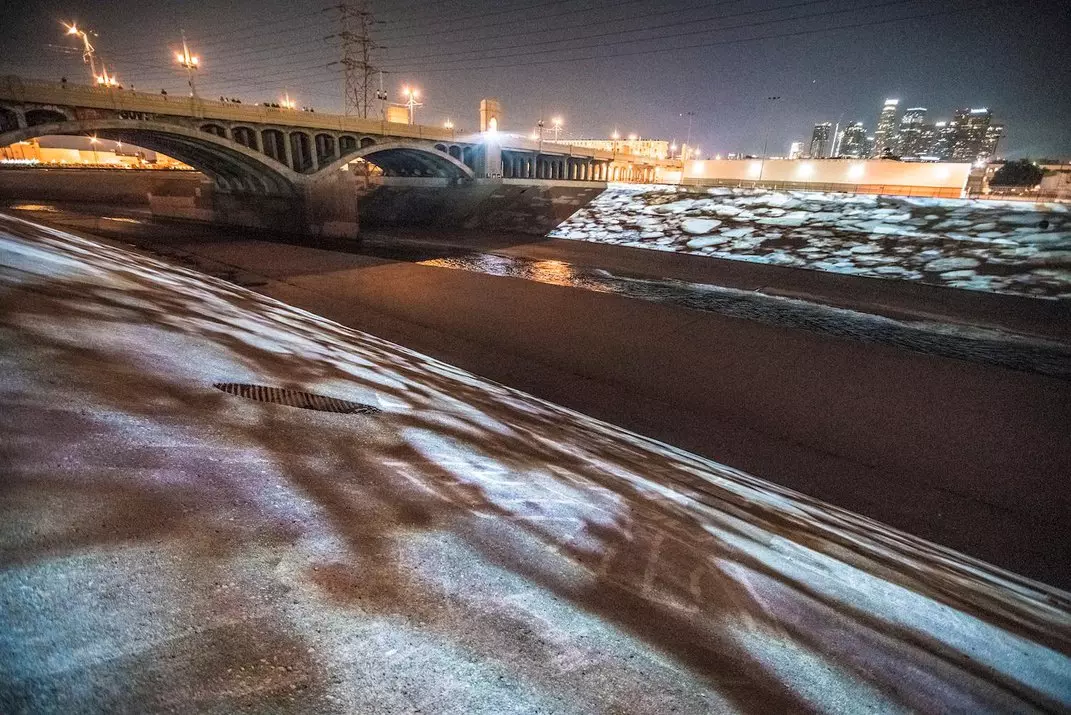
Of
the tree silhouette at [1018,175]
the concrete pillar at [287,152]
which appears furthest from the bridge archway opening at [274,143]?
the tree silhouette at [1018,175]

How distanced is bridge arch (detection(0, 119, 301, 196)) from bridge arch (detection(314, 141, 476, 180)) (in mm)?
3195

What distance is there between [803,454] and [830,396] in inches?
98.1

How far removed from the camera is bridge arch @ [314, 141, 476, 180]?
32912 mm

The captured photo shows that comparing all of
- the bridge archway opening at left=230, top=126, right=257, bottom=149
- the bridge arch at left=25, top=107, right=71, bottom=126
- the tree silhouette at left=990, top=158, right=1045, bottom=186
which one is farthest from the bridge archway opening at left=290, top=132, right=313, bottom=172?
the tree silhouette at left=990, top=158, right=1045, bottom=186

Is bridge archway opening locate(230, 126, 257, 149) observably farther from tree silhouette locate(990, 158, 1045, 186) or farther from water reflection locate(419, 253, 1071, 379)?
tree silhouette locate(990, 158, 1045, 186)

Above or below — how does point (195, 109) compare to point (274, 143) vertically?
above

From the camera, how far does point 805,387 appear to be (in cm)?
928

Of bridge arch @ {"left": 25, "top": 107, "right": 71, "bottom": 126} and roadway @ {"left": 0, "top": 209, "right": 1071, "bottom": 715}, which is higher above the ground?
bridge arch @ {"left": 25, "top": 107, "right": 71, "bottom": 126}

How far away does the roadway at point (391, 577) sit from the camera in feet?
4.47

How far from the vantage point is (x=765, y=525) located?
391 centimetres

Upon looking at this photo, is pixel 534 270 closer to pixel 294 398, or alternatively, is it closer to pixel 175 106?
pixel 294 398

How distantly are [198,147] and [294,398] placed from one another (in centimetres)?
3312

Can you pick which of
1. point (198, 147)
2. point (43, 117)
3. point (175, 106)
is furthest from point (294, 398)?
point (198, 147)

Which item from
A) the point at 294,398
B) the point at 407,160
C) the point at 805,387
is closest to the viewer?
the point at 294,398
